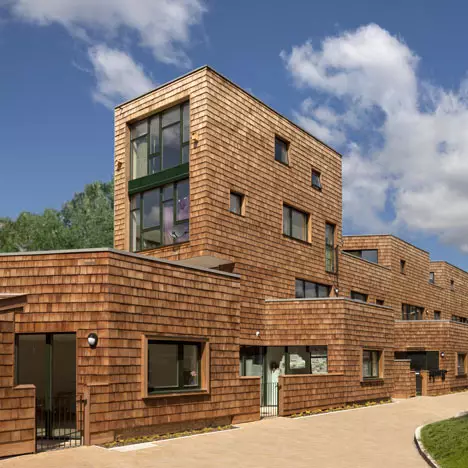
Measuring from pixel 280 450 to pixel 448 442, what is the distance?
10.7ft

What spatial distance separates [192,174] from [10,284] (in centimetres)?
879

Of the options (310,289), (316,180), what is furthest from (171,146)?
(310,289)

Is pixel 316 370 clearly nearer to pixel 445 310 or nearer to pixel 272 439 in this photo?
pixel 272 439

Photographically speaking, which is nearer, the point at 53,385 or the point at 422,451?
the point at 422,451

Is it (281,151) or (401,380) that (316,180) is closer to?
(281,151)

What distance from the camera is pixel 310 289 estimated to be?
27516 millimetres

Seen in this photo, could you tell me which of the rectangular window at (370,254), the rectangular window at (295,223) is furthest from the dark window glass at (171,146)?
the rectangular window at (370,254)

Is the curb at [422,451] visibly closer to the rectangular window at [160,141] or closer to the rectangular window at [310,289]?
the rectangular window at [310,289]

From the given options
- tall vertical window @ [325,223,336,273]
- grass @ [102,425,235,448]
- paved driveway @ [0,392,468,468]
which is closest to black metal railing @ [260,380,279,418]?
paved driveway @ [0,392,468,468]

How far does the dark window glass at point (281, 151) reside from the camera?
25438mm

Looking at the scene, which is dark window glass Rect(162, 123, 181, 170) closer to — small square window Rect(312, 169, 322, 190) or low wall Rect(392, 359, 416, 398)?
small square window Rect(312, 169, 322, 190)

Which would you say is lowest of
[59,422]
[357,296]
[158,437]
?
[158,437]

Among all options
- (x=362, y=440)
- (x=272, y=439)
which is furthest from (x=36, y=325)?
(x=362, y=440)

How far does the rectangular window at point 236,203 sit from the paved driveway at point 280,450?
7.10 metres
